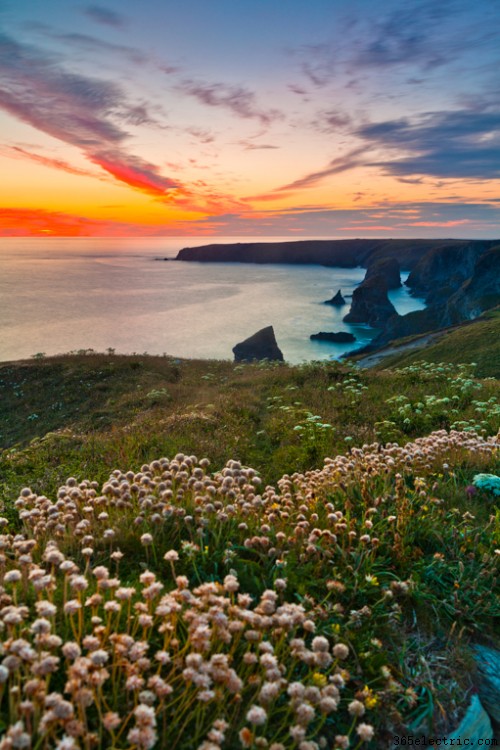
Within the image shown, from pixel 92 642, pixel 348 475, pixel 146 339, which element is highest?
pixel 92 642

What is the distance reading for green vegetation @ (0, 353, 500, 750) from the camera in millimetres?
2291

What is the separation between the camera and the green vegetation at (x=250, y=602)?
2.29 meters

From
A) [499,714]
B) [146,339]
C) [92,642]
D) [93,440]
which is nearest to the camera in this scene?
[92,642]

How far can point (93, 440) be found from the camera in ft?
39.1

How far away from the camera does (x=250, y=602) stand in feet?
10.8

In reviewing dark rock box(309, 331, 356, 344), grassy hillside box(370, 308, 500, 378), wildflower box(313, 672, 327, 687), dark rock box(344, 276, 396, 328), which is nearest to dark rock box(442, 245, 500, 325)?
dark rock box(344, 276, 396, 328)

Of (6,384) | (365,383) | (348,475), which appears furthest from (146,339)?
(348,475)

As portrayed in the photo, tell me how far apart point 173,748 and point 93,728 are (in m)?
0.48

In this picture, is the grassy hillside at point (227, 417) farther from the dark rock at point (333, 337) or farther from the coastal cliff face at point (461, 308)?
the coastal cliff face at point (461, 308)

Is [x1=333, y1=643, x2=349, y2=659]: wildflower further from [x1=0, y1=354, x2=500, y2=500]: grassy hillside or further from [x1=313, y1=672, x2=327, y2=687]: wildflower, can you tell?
[x1=0, y1=354, x2=500, y2=500]: grassy hillside

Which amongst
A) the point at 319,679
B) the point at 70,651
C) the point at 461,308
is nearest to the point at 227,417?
the point at 319,679

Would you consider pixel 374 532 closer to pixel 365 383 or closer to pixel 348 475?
pixel 348 475

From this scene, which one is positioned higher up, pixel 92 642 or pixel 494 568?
pixel 92 642

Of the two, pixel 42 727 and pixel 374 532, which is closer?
pixel 42 727
